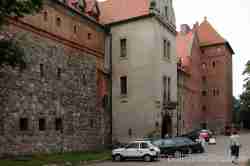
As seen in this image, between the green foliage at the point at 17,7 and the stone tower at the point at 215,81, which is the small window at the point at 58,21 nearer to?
the green foliage at the point at 17,7

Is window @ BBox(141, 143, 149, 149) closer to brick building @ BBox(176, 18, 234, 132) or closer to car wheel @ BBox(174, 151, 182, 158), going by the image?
car wheel @ BBox(174, 151, 182, 158)

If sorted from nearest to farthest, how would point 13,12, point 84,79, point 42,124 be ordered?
point 13,12 < point 42,124 < point 84,79

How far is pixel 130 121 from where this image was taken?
36.5 meters

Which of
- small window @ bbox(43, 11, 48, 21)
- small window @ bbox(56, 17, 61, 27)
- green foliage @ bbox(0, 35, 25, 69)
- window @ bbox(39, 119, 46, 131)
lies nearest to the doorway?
window @ bbox(39, 119, 46, 131)

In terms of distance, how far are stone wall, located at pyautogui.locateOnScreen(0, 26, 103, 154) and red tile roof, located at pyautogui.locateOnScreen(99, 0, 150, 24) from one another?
5.76 meters

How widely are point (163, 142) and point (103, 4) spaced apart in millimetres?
18854

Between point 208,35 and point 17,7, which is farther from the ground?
point 208,35

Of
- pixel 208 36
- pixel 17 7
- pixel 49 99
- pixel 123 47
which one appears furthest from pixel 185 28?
Result: pixel 17 7

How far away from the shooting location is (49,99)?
28578 millimetres

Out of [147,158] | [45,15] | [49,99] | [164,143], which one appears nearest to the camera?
[147,158]

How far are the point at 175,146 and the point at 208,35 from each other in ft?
148

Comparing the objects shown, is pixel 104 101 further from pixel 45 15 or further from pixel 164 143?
pixel 45 15

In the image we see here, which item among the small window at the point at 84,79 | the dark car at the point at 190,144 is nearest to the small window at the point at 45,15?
the small window at the point at 84,79

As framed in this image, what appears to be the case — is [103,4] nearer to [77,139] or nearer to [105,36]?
[105,36]
